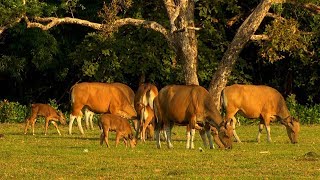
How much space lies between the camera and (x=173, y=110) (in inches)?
982

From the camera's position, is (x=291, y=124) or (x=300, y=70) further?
(x=300, y=70)

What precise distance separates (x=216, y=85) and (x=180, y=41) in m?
2.50

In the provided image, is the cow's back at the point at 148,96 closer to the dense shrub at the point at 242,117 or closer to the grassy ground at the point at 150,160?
the grassy ground at the point at 150,160

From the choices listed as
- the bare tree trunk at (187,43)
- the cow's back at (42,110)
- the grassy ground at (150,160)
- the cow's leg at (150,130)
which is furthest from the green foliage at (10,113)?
the cow's leg at (150,130)

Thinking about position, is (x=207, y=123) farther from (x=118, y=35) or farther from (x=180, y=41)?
(x=118, y=35)

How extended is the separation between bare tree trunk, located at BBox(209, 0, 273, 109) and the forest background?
0.17ft

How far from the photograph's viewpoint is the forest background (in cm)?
3834

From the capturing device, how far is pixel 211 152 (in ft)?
75.0

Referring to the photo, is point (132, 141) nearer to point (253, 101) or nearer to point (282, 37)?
point (253, 101)

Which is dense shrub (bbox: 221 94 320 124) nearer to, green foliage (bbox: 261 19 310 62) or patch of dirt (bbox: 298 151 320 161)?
green foliage (bbox: 261 19 310 62)

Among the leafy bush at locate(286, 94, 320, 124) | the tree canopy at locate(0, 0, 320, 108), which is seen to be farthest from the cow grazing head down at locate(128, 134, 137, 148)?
the leafy bush at locate(286, 94, 320, 124)

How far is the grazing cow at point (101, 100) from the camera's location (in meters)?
31.4

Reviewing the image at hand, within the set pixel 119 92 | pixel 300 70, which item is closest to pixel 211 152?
pixel 119 92

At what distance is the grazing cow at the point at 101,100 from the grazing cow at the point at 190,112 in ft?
17.7
